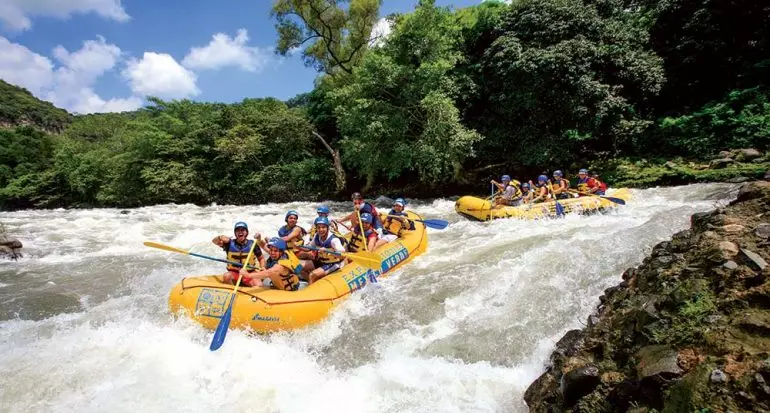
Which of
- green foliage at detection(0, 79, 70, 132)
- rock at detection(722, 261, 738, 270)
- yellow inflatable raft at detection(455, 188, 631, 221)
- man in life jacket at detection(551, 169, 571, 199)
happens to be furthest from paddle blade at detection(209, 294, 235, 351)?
green foliage at detection(0, 79, 70, 132)

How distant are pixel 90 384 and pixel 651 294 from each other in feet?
16.4

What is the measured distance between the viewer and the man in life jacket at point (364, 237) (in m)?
7.50

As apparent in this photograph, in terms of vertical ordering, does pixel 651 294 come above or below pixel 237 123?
below

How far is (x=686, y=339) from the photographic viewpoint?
2471mm

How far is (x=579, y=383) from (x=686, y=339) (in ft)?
2.18

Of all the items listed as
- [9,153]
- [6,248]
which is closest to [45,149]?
[9,153]

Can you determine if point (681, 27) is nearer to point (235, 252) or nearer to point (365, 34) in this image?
point (365, 34)

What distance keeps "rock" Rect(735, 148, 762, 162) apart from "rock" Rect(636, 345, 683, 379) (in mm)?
12067

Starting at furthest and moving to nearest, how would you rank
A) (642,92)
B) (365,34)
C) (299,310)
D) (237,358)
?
(365,34)
(642,92)
(299,310)
(237,358)

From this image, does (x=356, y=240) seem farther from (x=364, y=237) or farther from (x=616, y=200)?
(x=616, y=200)

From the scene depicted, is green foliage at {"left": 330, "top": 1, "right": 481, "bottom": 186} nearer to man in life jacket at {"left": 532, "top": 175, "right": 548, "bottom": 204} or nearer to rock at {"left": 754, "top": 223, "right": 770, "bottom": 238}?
man in life jacket at {"left": 532, "top": 175, "right": 548, "bottom": 204}

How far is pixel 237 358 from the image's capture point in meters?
4.55

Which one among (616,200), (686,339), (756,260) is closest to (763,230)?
(756,260)

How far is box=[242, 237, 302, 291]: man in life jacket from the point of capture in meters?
5.63
